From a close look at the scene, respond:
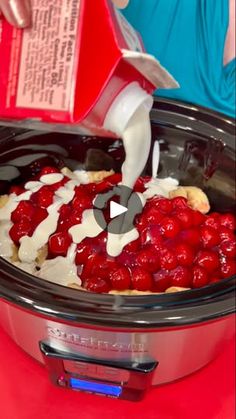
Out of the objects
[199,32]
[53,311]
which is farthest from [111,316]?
[199,32]

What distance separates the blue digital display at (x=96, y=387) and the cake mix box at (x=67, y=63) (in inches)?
Result: 14.4

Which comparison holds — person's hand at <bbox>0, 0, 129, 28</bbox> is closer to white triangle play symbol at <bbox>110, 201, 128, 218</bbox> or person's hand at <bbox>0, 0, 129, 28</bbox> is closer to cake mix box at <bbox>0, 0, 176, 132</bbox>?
cake mix box at <bbox>0, 0, 176, 132</bbox>

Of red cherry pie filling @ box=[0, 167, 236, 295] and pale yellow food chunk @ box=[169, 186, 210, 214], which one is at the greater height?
pale yellow food chunk @ box=[169, 186, 210, 214]

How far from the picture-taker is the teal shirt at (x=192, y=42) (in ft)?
3.59

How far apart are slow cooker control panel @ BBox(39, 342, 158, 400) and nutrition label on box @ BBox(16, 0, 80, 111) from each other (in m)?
0.33

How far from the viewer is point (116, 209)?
3.05ft

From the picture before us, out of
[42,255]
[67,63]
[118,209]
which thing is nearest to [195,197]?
[118,209]

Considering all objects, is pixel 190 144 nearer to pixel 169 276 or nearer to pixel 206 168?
pixel 206 168

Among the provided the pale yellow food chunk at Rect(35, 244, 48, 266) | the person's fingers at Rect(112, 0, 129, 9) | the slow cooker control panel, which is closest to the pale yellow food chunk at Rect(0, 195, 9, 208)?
the pale yellow food chunk at Rect(35, 244, 48, 266)

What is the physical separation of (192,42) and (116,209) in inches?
16.5

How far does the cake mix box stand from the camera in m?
0.65

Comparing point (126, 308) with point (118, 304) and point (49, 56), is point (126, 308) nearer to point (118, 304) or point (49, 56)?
point (118, 304)

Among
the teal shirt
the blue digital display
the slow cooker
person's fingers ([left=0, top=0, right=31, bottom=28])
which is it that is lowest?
the blue digital display

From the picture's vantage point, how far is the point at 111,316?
2.24 ft
